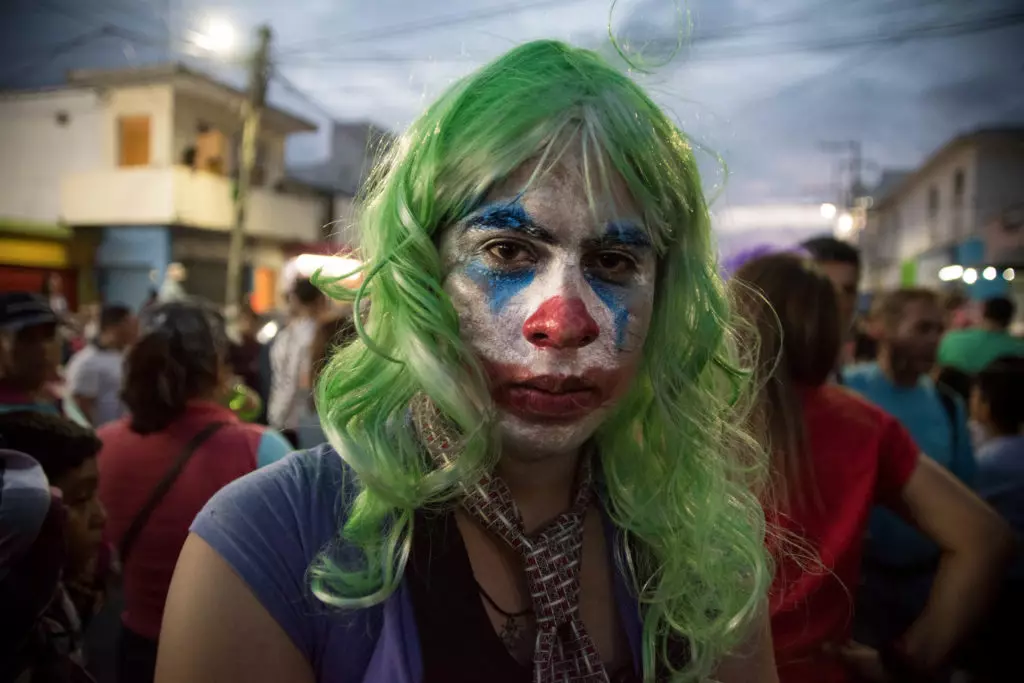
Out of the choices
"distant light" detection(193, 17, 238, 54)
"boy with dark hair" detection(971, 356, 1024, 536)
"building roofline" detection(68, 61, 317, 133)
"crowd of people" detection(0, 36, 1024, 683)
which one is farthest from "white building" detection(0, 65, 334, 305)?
"boy with dark hair" detection(971, 356, 1024, 536)

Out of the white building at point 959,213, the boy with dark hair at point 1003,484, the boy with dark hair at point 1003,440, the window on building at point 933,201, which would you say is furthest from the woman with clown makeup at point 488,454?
the window on building at point 933,201

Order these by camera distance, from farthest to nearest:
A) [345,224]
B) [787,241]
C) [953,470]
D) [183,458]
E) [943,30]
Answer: [943,30] < [953,470] < [787,241] < [183,458] < [345,224]

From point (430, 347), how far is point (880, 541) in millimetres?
2076

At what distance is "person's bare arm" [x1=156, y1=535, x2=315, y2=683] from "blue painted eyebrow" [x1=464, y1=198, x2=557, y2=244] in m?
0.60

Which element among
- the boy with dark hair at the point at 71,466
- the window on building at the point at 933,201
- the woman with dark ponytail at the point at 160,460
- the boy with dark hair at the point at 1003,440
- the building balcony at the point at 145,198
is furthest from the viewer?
the window on building at the point at 933,201

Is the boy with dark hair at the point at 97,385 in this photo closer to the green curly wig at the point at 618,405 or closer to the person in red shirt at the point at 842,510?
the green curly wig at the point at 618,405

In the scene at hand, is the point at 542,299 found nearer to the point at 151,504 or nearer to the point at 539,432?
the point at 539,432

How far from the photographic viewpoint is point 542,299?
1040 mm

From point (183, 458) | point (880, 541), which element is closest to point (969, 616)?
point (880, 541)

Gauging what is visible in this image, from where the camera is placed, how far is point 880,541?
7.90 feet

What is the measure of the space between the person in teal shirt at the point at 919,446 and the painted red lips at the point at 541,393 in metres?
1.72

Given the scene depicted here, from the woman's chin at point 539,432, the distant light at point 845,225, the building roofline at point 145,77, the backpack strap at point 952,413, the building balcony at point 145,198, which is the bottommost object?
the backpack strap at point 952,413

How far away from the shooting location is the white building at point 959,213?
11766 mm

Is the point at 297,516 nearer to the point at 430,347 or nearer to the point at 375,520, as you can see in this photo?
the point at 375,520
